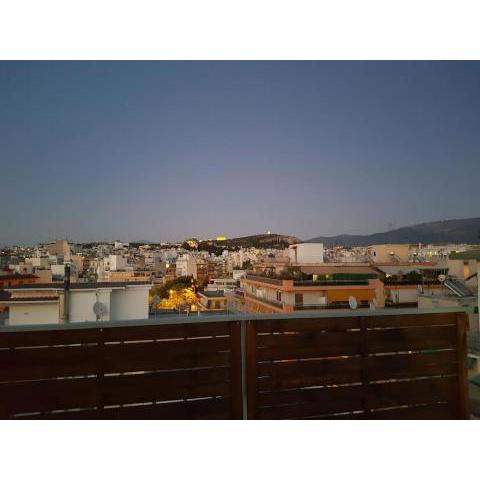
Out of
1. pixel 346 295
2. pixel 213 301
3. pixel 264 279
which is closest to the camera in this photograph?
pixel 346 295

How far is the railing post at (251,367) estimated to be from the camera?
1.97 metres

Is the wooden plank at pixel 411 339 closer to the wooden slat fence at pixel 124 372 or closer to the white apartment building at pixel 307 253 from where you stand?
the wooden slat fence at pixel 124 372

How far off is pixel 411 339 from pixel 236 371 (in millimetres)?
1010

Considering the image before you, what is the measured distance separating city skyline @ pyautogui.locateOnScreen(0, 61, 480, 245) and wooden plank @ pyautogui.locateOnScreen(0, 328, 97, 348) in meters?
6.23

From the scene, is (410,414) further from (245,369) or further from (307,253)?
(307,253)

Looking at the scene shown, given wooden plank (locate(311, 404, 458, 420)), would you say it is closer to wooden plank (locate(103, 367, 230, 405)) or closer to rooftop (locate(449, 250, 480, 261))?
wooden plank (locate(103, 367, 230, 405))

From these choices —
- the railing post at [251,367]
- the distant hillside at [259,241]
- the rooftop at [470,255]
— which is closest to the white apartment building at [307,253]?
the distant hillside at [259,241]

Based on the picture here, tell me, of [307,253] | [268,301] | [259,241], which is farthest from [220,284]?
[268,301]

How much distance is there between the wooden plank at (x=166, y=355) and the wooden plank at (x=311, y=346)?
9.0 inches

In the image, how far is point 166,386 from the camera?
6.27 feet

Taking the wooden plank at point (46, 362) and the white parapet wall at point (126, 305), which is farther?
the white parapet wall at point (126, 305)

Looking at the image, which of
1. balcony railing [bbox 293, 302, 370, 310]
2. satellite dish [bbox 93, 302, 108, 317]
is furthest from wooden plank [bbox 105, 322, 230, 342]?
balcony railing [bbox 293, 302, 370, 310]
